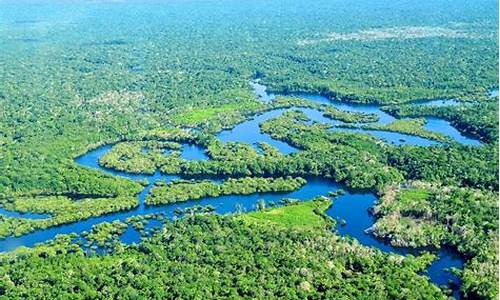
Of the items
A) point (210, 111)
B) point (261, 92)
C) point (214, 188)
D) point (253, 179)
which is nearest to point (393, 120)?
point (210, 111)

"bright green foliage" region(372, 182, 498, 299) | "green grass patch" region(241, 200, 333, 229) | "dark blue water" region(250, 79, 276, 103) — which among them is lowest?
"dark blue water" region(250, 79, 276, 103)

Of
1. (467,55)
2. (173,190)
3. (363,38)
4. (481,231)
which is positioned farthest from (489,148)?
(363,38)

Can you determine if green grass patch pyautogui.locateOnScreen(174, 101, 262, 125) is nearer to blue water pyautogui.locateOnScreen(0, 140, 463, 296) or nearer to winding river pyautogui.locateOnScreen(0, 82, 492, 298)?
winding river pyautogui.locateOnScreen(0, 82, 492, 298)

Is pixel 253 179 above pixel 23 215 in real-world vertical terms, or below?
above

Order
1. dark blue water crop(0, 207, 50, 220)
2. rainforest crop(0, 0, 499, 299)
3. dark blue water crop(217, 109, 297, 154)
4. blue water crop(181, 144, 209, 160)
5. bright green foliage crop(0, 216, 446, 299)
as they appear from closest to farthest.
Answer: bright green foliage crop(0, 216, 446, 299)
rainforest crop(0, 0, 499, 299)
dark blue water crop(0, 207, 50, 220)
blue water crop(181, 144, 209, 160)
dark blue water crop(217, 109, 297, 154)

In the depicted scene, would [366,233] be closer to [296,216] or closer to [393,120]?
[296,216]

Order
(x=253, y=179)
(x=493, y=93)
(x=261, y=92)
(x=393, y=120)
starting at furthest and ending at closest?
(x=261, y=92)
(x=493, y=93)
(x=393, y=120)
(x=253, y=179)

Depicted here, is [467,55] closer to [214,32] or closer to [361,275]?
[214,32]

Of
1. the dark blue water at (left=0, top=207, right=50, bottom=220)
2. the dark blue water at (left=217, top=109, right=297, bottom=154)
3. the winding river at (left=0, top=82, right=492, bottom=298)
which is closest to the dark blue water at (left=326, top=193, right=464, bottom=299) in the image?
the winding river at (left=0, top=82, right=492, bottom=298)
